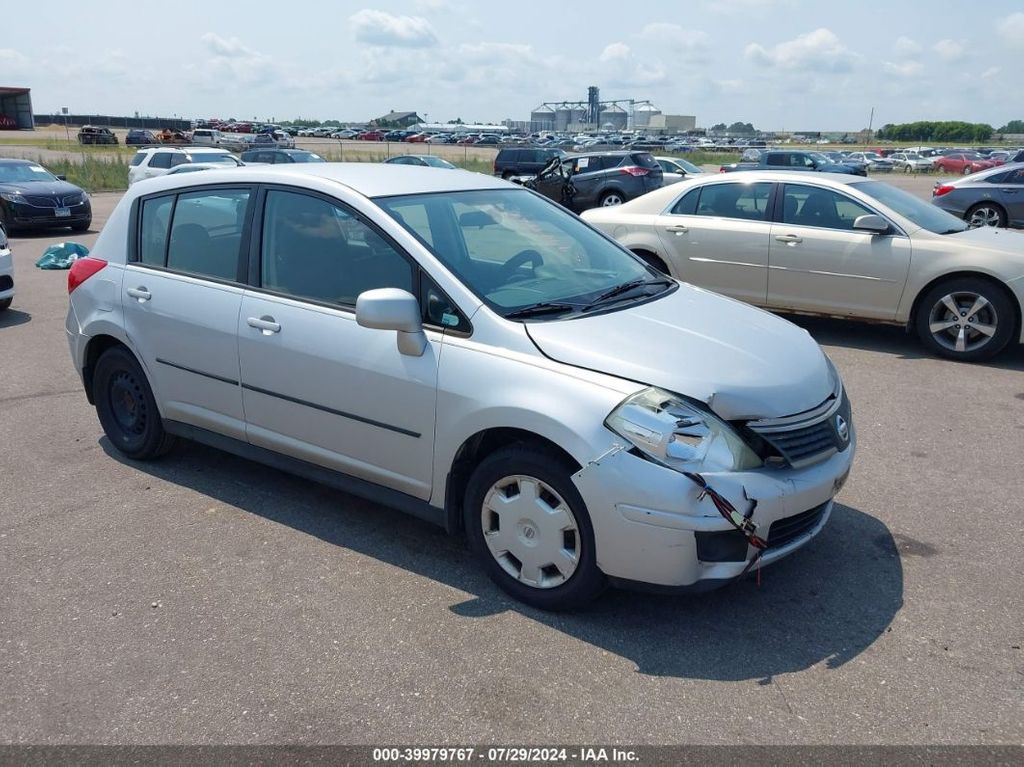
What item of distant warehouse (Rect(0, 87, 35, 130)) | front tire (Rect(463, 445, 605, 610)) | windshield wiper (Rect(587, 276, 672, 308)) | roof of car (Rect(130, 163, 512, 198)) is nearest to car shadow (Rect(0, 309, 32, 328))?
roof of car (Rect(130, 163, 512, 198))

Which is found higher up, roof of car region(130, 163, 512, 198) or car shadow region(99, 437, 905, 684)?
roof of car region(130, 163, 512, 198)

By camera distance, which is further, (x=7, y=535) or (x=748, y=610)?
(x=7, y=535)

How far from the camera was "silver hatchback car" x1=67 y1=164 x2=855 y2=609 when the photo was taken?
11.1 ft

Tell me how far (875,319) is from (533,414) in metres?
5.86

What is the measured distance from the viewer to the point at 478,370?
371cm

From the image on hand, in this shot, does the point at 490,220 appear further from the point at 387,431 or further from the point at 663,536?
the point at 663,536

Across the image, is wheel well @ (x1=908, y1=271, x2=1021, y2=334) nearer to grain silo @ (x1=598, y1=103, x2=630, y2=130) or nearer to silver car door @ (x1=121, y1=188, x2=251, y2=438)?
silver car door @ (x1=121, y1=188, x2=251, y2=438)

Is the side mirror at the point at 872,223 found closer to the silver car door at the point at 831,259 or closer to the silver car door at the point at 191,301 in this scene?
the silver car door at the point at 831,259

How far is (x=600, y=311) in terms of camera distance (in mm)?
4102

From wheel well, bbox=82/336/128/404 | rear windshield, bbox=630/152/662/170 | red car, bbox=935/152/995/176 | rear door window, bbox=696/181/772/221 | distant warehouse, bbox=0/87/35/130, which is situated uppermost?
distant warehouse, bbox=0/87/35/130

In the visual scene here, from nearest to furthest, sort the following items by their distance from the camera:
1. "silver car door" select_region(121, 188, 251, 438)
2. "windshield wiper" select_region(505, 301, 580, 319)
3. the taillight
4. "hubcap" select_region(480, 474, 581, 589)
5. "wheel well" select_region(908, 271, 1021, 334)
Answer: "hubcap" select_region(480, 474, 581, 589) < "windshield wiper" select_region(505, 301, 580, 319) < "silver car door" select_region(121, 188, 251, 438) < the taillight < "wheel well" select_region(908, 271, 1021, 334)

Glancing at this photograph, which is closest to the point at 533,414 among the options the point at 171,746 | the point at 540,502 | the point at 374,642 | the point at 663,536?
the point at 540,502

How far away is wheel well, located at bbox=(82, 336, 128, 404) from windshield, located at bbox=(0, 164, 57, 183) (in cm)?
1435

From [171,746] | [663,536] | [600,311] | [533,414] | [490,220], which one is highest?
[490,220]
